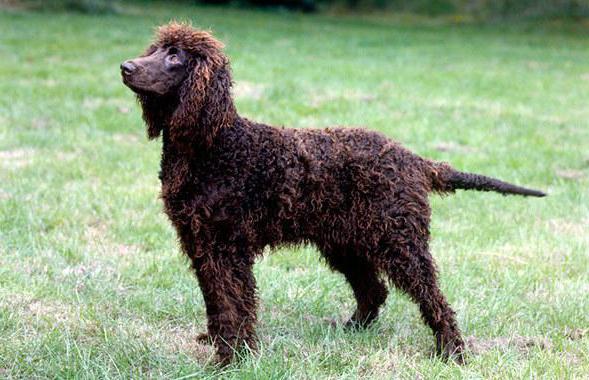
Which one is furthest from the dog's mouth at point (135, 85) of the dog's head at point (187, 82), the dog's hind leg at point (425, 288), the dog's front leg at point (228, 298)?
the dog's hind leg at point (425, 288)

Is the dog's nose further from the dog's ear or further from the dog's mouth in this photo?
the dog's ear

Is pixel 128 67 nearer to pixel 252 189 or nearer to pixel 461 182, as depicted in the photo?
pixel 252 189

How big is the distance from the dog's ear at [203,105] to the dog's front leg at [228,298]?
0.56 metres

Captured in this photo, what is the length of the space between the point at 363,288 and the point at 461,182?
80 cm

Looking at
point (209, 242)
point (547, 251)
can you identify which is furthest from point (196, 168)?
point (547, 251)

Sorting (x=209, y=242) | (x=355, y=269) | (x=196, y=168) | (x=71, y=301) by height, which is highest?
(x=196, y=168)

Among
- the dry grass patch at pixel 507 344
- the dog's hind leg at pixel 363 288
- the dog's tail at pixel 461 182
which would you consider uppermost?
the dog's tail at pixel 461 182

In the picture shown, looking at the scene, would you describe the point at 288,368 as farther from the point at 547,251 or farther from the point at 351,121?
the point at 351,121

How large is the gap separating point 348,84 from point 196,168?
27.4ft

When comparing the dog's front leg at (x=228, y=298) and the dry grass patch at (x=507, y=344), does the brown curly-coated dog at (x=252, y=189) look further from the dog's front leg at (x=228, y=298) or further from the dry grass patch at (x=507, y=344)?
the dry grass patch at (x=507, y=344)

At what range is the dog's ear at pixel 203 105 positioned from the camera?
136 inches

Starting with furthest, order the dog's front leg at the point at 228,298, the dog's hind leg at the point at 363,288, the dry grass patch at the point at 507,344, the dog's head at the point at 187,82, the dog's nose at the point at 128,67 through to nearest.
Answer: the dog's hind leg at the point at 363,288
the dry grass patch at the point at 507,344
the dog's front leg at the point at 228,298
the dog's head at the point at 187,82
the dog's nose at the point at 128,67

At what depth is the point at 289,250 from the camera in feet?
16.2

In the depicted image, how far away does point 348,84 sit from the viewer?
11.7m
